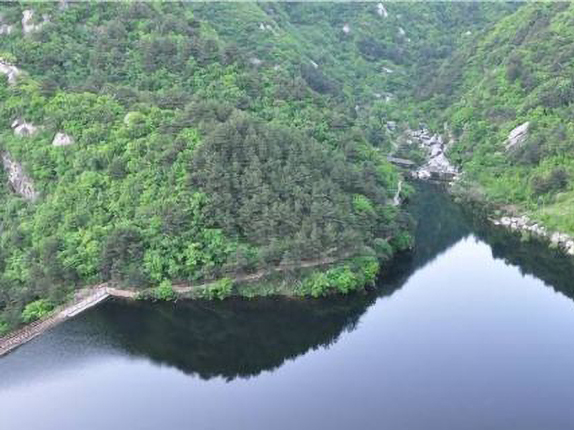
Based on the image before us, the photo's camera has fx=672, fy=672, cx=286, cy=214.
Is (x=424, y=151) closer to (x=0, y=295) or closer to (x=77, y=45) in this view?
(x=77, y=45)

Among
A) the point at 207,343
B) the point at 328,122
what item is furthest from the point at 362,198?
the point at 207,343

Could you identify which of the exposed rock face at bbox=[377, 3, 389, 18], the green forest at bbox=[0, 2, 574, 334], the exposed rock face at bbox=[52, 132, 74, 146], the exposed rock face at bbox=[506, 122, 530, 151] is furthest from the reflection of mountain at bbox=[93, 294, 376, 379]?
the exposed rock face at bbox=[377, 3, 389, 18]

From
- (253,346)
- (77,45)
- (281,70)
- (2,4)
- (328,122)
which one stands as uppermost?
(2,4)

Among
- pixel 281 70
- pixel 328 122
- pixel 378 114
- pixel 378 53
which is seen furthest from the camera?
pixel 378 53

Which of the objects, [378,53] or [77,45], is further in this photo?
[378,53]

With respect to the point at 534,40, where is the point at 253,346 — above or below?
below

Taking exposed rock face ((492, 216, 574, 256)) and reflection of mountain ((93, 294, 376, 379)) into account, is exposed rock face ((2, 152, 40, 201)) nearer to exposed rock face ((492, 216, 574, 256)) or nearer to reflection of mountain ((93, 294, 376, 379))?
reflection of mountain ((93, 294, 376, 379))

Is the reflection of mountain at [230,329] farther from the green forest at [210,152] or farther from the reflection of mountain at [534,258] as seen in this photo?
the reflection of mountain at [534,258]
